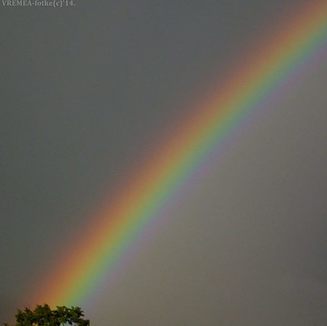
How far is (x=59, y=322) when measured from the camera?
2202 cm

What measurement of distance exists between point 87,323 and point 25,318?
2559mm

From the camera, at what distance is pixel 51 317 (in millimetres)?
22188

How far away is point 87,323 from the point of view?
22.6 meters

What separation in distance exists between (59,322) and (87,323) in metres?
1.24

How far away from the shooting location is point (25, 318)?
22188 millimetres

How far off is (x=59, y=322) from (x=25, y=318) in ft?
4.77

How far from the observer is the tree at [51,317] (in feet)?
72.4

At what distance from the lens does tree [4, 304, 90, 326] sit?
2206 centimetres
